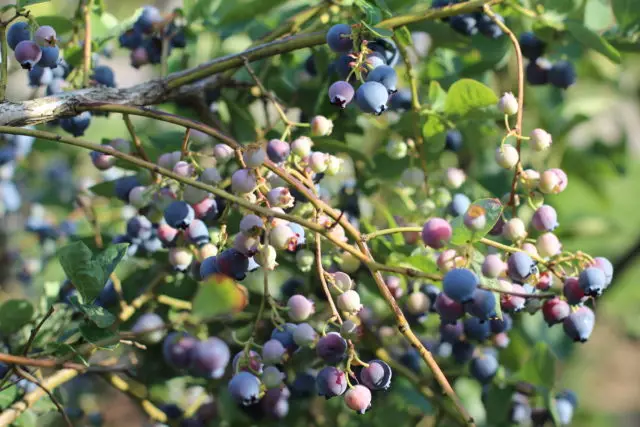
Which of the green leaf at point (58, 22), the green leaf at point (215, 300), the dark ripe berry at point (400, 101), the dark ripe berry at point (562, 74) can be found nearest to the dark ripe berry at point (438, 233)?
the green leaf at point (215, 300)

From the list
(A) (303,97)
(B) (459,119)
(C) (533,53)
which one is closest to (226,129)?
(A) (303,97)

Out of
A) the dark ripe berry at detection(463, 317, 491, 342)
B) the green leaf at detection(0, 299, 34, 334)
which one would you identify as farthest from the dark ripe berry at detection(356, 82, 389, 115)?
the green leaf at detection(0, 299, 34, 334)

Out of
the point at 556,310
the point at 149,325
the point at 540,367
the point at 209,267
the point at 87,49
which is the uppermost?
the point at 87,49

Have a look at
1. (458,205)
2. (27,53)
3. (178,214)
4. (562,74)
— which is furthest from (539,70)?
(27,53)

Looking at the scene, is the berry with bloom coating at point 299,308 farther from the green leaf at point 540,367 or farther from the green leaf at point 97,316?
the green leaf at point 540,367

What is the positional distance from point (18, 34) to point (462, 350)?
698 millimetres

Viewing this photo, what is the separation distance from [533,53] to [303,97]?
0.34 meters

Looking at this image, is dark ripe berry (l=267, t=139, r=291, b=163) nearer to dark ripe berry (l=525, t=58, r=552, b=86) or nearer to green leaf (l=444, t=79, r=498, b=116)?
green leaf (l=444, t=79, r=498, b=116)

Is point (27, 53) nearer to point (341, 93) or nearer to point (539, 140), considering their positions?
point (341, 93)

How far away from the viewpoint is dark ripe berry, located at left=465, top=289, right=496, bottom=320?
78 centimetres

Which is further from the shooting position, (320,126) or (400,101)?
(400,101)

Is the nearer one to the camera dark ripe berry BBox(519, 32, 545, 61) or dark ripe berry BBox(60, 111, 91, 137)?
dark ripe berry BBox(60, 111, 91, 137)

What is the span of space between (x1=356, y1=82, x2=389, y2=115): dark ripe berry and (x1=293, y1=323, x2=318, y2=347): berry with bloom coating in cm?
24

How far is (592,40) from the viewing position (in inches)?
41.4
